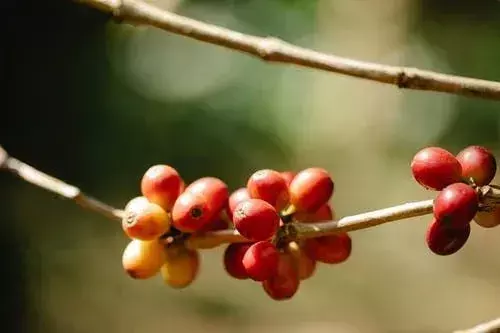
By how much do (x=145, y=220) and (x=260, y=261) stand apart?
9cm

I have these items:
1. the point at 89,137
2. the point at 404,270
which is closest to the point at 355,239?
the point at 404,270

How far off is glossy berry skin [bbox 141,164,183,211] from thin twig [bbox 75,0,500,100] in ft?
0.36

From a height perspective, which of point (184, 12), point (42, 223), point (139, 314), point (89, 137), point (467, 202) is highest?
point (184, 12)

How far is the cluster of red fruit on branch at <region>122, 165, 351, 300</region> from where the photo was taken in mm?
465

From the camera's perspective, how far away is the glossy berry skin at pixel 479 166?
0.42 m

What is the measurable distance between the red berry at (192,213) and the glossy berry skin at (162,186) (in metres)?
0.03

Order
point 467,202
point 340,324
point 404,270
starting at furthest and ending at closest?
point 404,270, point 340,324, point 467,202

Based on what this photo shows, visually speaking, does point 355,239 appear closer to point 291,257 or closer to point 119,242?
point 119,242

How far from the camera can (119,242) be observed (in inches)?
105

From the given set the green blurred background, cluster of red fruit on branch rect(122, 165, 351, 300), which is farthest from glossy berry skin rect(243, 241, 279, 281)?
the green blurred background

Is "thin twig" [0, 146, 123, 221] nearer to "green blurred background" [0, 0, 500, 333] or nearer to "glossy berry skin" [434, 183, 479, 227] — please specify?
"glossy berry skin" [434, 183, 479, 227]

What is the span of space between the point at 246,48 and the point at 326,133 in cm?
247

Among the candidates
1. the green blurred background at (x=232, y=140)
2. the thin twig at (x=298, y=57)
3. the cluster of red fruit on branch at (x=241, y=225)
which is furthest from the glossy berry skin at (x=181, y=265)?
the green blurred background at (x=232, y=140)

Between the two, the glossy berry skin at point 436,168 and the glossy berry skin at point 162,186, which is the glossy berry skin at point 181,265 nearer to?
the glossy berry skin at point 162,186
